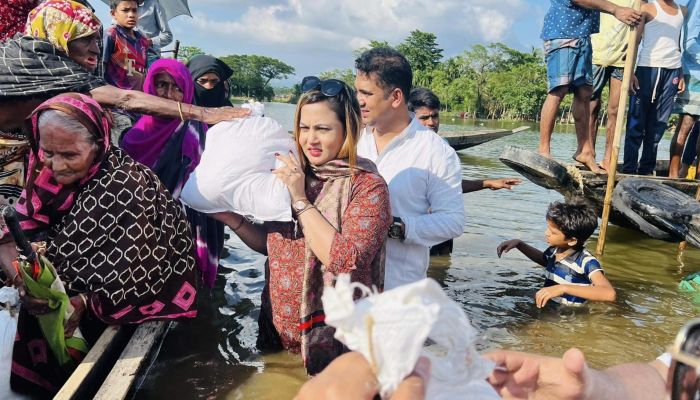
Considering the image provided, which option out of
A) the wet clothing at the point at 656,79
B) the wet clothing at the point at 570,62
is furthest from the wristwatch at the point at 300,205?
the wet clothing at the point at 656,79

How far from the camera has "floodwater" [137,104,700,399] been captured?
264cm

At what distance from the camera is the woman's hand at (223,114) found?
247 centimetres

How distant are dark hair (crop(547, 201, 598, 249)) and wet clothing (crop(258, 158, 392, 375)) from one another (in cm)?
177

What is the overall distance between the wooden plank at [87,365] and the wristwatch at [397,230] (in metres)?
1.28

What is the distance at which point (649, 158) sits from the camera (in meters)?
5.91

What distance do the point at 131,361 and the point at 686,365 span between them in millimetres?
1911

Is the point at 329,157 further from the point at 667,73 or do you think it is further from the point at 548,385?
the point at 667,73

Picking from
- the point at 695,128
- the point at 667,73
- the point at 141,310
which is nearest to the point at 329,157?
the point at 141,310

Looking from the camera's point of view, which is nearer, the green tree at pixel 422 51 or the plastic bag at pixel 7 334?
the plastic bag at pixel 7 334

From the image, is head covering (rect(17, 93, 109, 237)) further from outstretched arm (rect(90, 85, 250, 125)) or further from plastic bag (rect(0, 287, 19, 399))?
outstretched arm (rect(90, 85, 250, 125))

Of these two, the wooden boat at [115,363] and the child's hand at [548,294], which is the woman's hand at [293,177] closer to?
the wooden boat at [115,363]

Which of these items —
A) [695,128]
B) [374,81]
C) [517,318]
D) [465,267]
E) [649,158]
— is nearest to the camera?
[374,81]

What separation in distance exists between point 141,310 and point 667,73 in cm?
546

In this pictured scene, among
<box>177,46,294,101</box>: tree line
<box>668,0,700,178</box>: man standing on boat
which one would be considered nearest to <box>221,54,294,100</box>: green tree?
<box>177,46,294,101</box>: tree line
